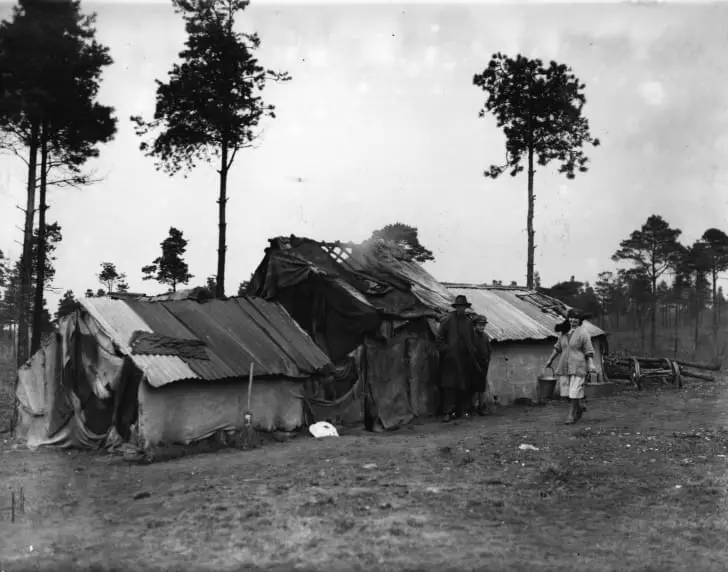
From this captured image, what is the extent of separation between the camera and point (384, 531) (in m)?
6.59

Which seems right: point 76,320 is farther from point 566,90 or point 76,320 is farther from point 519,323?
point 566,90

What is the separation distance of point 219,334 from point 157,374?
2.26 m

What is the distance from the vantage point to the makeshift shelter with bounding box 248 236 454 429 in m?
14.2

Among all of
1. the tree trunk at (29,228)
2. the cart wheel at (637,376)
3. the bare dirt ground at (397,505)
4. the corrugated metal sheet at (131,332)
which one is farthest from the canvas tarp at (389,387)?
the tree trunk at (29,228)

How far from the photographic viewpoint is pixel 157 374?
1155cm

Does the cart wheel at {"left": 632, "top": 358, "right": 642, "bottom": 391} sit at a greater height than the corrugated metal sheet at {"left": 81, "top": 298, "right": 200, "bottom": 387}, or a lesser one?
lesser

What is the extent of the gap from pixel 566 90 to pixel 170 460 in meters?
21.0

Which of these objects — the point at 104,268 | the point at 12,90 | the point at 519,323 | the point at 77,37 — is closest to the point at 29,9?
the point at 77,37

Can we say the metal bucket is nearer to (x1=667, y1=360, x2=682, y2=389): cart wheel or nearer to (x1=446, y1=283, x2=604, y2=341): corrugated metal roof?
(x1=446, y1=283, x2=604, y2=341): corrugated metal roof

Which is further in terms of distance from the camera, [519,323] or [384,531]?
[519,323]

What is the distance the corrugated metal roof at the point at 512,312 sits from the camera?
18.7 m

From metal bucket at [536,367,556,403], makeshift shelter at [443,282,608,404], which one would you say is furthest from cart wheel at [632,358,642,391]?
metal bucket at [536,367,556,403]

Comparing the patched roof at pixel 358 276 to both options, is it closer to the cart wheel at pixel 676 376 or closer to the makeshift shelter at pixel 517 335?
the makeshift shelter at pixel 517 335

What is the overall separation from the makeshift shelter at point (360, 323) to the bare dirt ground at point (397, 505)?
217 centimetres
